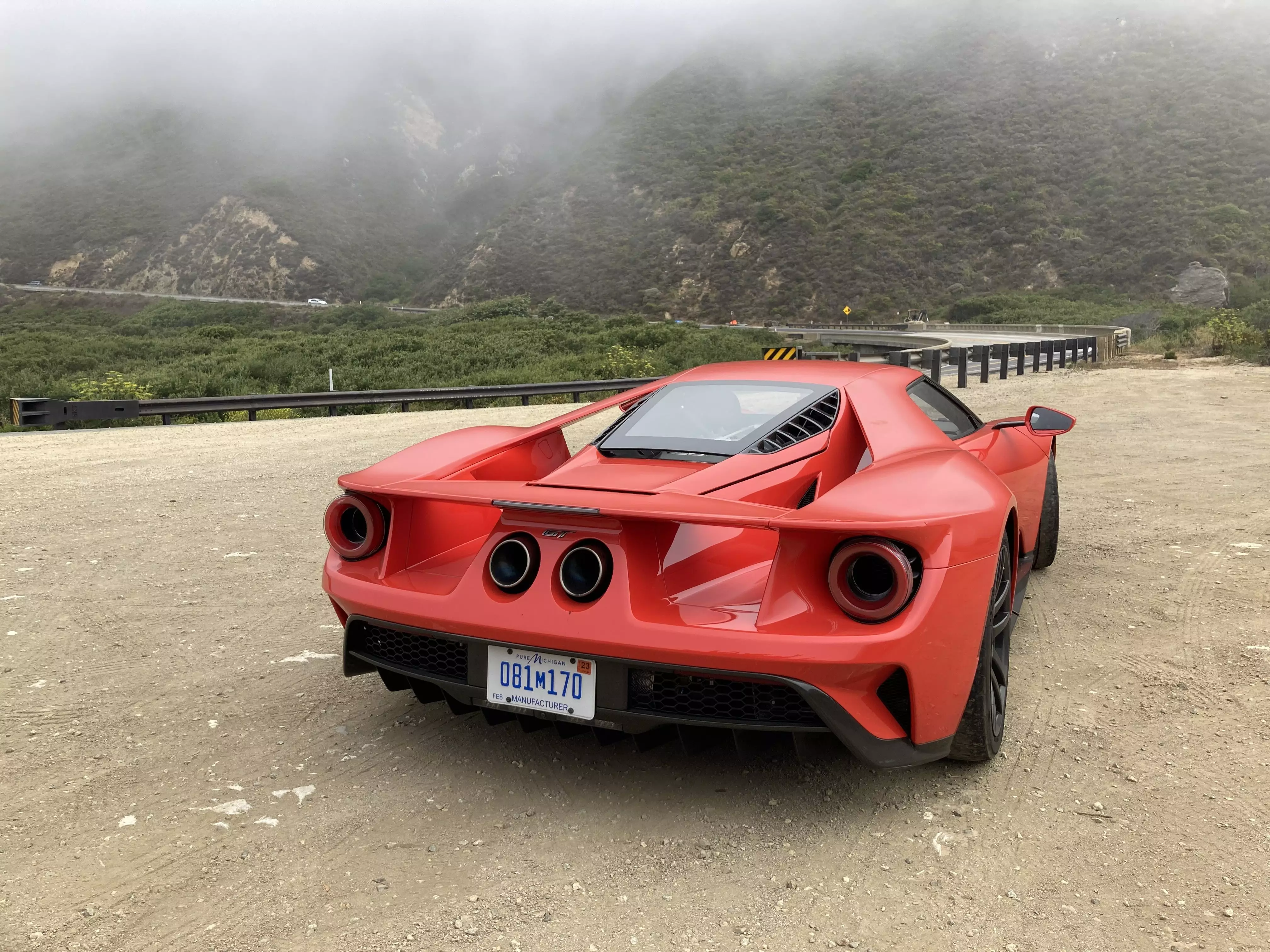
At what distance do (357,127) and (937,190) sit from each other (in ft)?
220

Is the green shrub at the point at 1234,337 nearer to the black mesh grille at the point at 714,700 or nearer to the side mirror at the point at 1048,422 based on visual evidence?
the side mirror at the point at 1048,422

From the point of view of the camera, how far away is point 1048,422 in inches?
157

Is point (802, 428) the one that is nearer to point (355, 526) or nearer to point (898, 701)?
point (898, 701)

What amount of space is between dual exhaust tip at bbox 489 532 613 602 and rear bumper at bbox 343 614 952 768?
17 centimetres

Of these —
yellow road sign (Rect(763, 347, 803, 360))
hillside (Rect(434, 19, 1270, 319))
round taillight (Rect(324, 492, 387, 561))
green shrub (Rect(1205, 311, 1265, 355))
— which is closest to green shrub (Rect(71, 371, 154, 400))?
yellow road sign (Rect(763, 347, 803, 360))

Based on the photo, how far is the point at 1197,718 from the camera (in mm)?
3332

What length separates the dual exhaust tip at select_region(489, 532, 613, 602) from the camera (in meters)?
2.55

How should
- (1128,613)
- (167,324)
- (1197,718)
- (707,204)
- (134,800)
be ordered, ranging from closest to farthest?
(134,800), (1197,718), (1128,613), (167,324), (707,204)

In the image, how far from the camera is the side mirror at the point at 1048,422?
3979 millimetres

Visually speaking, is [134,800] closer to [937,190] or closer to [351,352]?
[351,352]

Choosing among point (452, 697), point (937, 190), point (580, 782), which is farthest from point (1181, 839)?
point (937, 190)

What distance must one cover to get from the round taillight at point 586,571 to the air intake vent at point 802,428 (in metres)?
0.82

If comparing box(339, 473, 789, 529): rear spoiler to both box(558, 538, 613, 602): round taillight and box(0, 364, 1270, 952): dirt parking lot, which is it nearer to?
box(558, 538, 613, 602): round taillight

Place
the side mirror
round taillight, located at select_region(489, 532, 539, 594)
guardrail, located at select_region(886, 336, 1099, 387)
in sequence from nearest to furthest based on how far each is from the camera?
round taillight, located at select_region(489, 532, 539, 594)
the side mirror
guardrail, located at select_region(886, 336, 1099, 387)
